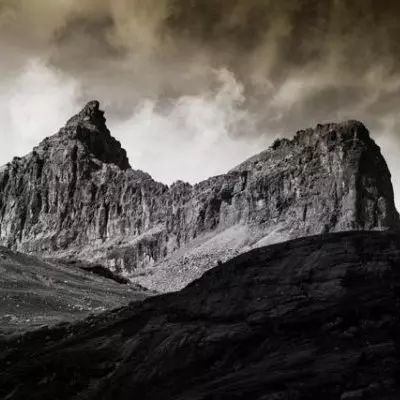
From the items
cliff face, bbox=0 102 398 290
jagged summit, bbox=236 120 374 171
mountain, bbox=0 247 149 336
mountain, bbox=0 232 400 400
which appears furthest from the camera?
jagged summit, bbox=236 120 374 171

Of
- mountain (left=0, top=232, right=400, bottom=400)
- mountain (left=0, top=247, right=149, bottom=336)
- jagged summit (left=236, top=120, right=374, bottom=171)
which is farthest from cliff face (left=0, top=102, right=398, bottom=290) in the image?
mountain (left=0, top=232, right=400, bottom=400)

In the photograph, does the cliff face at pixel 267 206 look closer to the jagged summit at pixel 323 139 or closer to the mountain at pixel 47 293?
the jagged summit at pixel 323 139

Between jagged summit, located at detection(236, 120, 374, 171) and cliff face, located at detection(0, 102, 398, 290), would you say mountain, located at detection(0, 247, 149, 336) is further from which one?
jagged summit, located at detection(236, 120, 374, 171)

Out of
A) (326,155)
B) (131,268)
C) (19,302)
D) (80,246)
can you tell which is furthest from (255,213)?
(19,302)

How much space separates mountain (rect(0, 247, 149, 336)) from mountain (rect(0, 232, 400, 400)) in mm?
20083

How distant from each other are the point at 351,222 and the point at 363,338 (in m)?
140

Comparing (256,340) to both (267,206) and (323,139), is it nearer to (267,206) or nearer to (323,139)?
(267,206)

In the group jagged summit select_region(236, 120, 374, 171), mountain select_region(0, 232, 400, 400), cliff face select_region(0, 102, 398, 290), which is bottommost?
mountain select_region(0, 232, 400, 400)

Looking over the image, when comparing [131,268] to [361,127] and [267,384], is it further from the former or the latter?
[267,384]

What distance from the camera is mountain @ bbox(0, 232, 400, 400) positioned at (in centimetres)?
2011

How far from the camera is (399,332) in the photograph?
21375mm

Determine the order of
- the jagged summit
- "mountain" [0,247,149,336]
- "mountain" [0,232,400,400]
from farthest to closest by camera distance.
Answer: the jagged summit, "mountain" [0,247,149,336], "mountain" [0,232,400,400]

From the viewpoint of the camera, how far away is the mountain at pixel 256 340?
2011 centimetres

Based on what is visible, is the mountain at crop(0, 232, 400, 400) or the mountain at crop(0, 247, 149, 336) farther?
the mountain at crop(0, 247, 149, 336)
